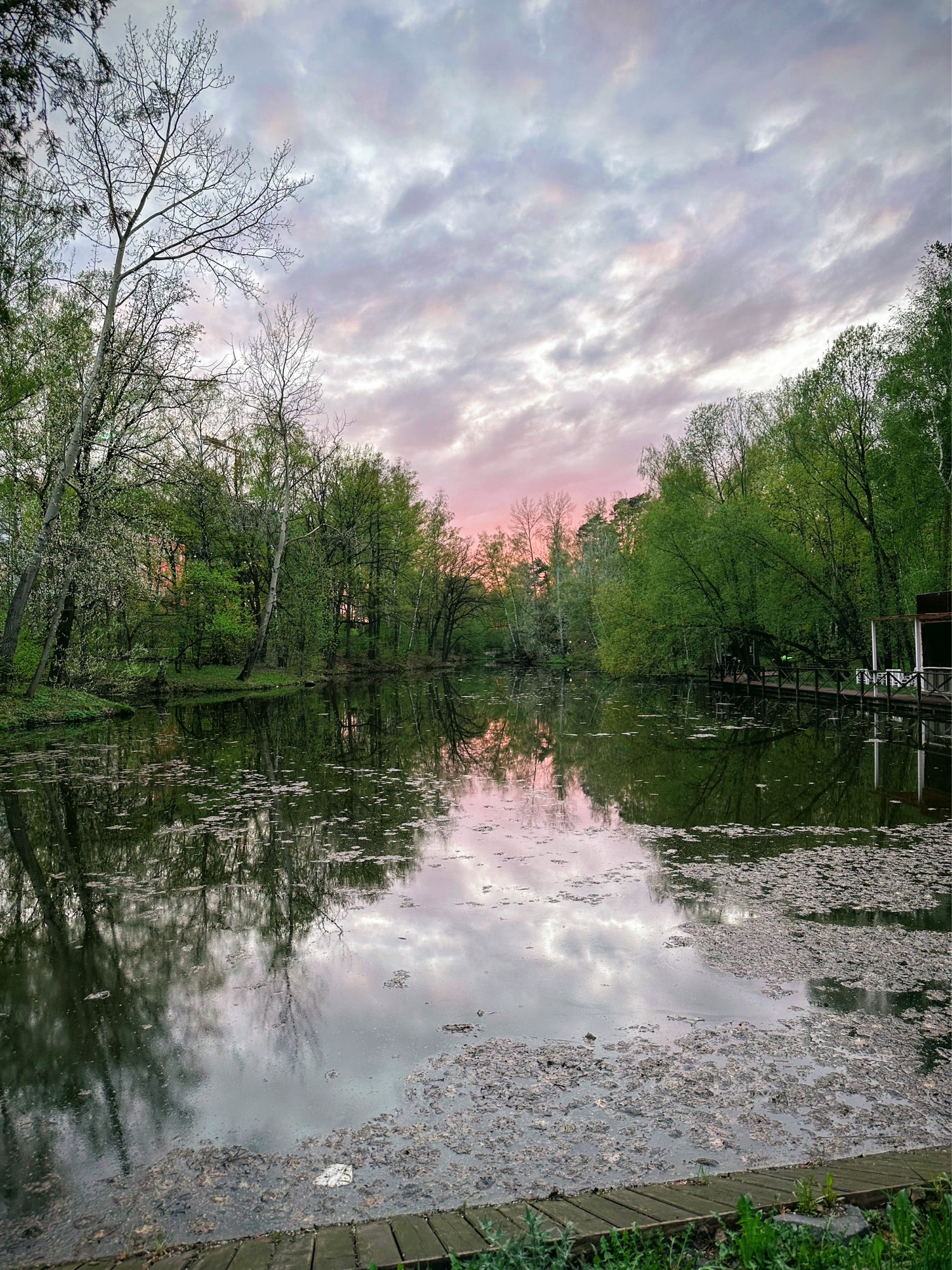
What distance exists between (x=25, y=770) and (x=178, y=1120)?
12013 mm

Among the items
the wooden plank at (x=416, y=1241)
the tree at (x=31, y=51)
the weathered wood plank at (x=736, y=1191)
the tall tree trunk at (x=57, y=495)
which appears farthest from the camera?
the tall tree trunk at (x=57, y=495)

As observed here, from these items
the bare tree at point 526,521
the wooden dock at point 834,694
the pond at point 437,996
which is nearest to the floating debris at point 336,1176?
the pond at point 437,996

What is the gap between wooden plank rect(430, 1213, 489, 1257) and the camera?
2.45 metres

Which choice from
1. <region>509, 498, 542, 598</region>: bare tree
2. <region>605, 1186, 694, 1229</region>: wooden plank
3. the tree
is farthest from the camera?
<region>509, 498, 542, 598</region>: bare tree

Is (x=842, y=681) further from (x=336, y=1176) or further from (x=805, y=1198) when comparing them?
(x=336, y=1176)

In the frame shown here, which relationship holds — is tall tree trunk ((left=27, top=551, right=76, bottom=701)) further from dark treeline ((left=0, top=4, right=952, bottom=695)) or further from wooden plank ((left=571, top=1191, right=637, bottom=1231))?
wooden plank ((left=571, top=1191, right=637, bottom=1231))

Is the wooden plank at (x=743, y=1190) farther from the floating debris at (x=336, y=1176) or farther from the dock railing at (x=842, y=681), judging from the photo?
the dock railing at (x=842, y=681)

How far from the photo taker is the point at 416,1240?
2527 millimetres

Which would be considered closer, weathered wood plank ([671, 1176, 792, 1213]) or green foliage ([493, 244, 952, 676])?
weathered wood plank ([671, 1176, 792, 1213])

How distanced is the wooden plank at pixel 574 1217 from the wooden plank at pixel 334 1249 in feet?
2.28

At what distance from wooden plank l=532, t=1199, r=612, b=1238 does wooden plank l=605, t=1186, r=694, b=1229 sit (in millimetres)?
162

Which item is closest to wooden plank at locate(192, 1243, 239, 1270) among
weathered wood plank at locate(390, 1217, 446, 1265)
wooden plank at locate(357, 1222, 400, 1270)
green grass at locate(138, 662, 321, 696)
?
wooden plank at locate(357, 1222, 400, 1270)

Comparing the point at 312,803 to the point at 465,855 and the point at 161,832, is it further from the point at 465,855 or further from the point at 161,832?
the point at 465,855

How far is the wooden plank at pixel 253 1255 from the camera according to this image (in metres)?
2.47
